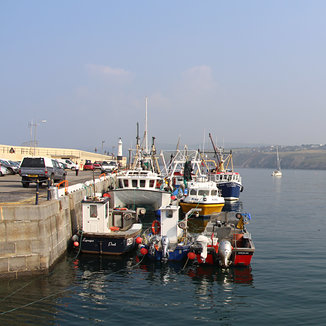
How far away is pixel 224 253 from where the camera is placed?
20297mm

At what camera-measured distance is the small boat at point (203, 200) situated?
1501 inches

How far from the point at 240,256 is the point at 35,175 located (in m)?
16.9

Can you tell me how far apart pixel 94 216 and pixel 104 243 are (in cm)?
172

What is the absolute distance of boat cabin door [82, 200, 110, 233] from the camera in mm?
23359

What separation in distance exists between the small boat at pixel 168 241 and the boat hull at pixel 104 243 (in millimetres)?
1047


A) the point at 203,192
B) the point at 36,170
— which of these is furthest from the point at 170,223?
the point at 203,192

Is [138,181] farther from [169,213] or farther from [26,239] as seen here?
[26,239]

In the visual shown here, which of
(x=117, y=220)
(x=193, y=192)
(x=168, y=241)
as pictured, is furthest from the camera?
(x=193, y=192)

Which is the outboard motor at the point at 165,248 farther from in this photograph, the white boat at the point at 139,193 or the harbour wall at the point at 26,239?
the white boat at the point at 139,193

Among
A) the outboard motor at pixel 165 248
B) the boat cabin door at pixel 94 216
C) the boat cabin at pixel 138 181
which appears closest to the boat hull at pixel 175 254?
the outboard motor at pixel 165 248

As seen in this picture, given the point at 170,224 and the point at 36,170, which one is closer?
the point at 170,224

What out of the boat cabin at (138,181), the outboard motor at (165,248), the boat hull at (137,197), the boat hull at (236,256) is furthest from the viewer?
the boat cabin at (138,181)

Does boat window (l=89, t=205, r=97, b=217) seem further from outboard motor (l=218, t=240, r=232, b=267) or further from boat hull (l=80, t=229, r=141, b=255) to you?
outboard motor (l=218, t=240, r=232, b=267)

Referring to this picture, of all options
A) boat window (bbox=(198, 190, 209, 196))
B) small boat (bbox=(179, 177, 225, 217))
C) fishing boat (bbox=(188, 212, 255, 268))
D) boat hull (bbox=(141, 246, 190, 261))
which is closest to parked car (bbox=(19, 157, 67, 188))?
boat hull (bbox=(141, 246, 190, 261))
